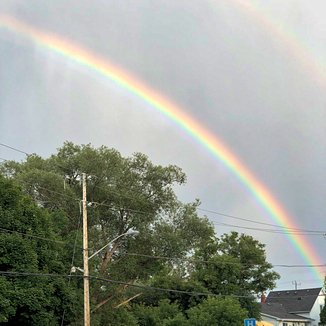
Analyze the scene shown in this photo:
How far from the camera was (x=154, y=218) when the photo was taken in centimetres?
3447

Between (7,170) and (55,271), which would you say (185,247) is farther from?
(7,170)

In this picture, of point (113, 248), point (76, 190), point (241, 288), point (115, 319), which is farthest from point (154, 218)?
A: point (241, 288)

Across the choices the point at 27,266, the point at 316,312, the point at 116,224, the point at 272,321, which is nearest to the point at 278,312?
the point at 272,321

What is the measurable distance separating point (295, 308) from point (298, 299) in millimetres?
3345

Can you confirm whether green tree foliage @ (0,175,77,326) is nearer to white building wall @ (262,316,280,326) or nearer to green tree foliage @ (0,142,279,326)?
green tree foliage @ (0,142,279,326)

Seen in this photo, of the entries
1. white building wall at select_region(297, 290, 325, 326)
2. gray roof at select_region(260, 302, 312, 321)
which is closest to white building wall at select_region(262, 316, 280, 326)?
gray roof at select_region(260, 302, 312, 321)

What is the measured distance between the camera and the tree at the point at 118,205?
32.1 m

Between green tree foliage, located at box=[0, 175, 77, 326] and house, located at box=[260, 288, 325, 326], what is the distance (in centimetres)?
4228

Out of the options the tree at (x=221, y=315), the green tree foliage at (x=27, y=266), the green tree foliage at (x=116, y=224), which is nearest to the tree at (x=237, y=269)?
the green tree foliage at (x=116, y=224)

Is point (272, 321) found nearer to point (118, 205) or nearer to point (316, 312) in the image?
point (316, 312)

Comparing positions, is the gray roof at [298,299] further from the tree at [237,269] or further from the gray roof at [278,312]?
the tree at [237,269]

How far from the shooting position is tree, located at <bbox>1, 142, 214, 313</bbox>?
32062 millimetres

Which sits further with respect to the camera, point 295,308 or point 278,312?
point 295,308

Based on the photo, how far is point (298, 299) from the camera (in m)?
69.2
